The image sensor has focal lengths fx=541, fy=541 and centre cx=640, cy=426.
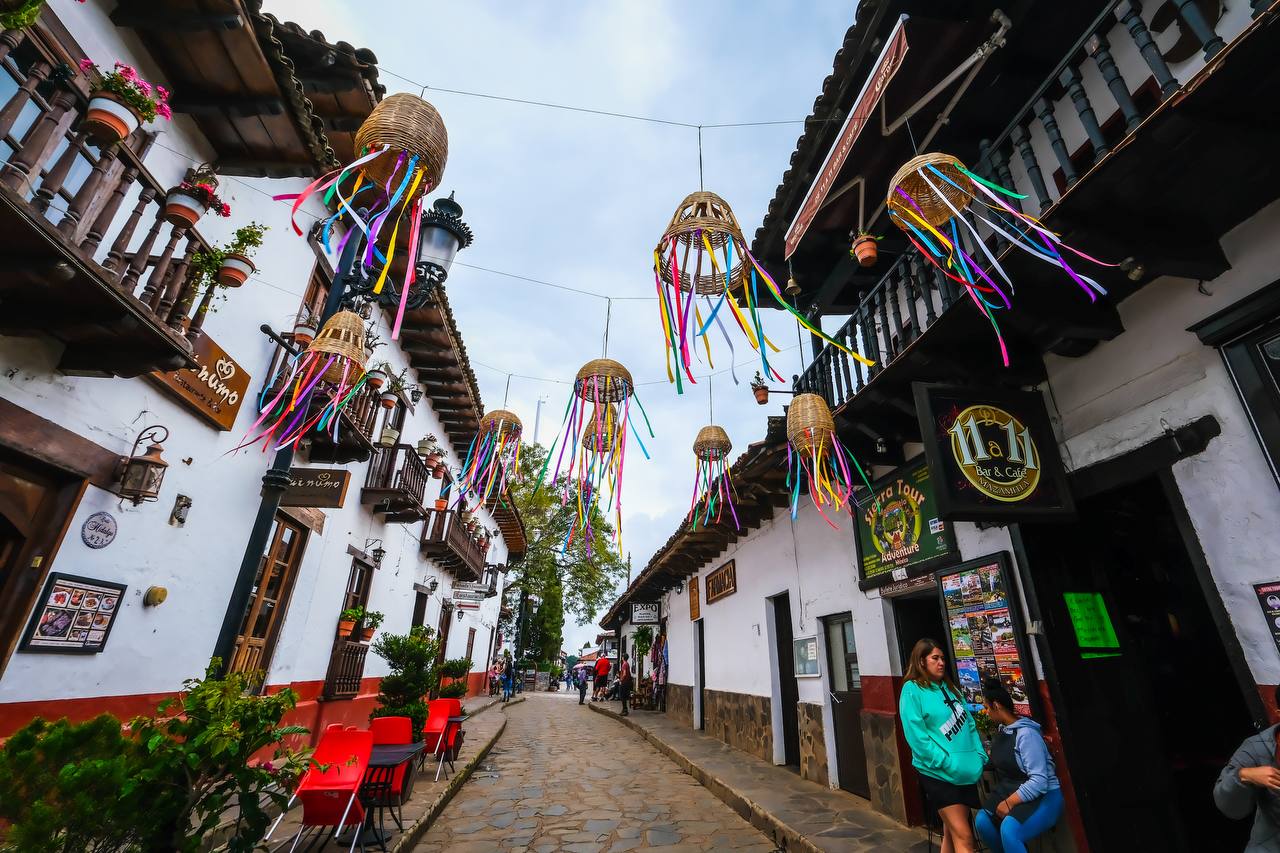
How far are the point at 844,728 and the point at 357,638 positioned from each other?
8.04 m

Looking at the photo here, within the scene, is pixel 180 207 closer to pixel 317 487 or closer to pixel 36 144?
pixel 36 144

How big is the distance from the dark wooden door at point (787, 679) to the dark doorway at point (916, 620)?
2.92 meters

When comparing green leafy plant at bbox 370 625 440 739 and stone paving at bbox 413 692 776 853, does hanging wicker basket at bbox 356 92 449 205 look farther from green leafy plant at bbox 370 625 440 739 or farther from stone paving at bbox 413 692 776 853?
green leafy plant at bbox 370 625 440 739

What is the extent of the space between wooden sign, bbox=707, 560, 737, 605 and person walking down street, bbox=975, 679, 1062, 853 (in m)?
7.88

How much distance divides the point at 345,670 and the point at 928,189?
1063 cm

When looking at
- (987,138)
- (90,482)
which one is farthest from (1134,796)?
(90,482)

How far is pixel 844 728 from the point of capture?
7207 millimetres

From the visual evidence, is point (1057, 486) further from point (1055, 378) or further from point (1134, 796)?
point (1134, 796)

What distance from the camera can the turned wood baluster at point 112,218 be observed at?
151 inches

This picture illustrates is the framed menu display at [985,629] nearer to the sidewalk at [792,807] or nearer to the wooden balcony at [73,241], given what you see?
the sidewalk at [792,807]

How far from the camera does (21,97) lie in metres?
3.39

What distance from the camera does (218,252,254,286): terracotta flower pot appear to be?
5.02m

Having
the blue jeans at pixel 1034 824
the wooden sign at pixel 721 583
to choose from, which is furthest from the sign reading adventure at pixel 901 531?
the wooden sign at pixel 721 583

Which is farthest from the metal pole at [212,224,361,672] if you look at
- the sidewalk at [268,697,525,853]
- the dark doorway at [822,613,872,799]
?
the dark doorway at [822,613,872,799]
